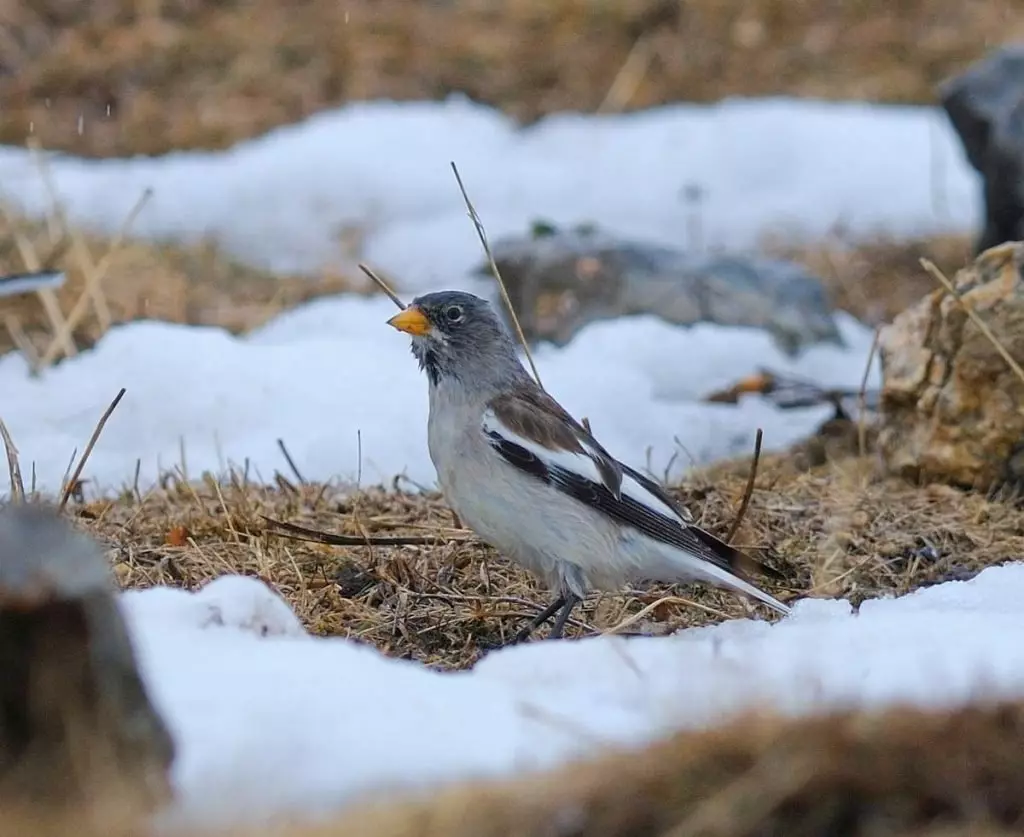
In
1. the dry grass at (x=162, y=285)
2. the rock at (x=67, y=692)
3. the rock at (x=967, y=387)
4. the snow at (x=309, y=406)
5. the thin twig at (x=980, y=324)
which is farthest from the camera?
the dry grass at (x=162, y=285)

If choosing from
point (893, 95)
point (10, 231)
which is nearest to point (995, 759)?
point (10, 231)

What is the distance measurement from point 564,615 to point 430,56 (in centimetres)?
1031

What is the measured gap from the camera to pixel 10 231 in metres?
9.67

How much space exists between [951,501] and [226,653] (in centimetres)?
349

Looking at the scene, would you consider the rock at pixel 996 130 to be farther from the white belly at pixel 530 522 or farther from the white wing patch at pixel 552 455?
the white belly at pixel 530 522

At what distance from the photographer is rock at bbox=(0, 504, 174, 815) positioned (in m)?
2.61

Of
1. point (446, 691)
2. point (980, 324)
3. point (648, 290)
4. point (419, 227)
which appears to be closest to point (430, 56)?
point (419, 227)

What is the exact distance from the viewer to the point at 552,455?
490 centimetres

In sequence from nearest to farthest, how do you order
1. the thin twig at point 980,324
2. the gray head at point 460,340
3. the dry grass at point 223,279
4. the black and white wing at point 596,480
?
1. the black and white wing at point 596,480
2. the gray head at point 460,340
3. the thin twig at point 980,324
4. the dry grass at point 223,279

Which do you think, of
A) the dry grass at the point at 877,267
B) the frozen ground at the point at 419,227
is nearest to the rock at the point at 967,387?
the frozen ground at the point at 419,227

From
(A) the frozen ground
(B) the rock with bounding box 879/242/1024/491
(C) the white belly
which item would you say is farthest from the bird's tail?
(A) the frozen ground

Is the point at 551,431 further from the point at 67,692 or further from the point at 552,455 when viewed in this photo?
the point at 67,692

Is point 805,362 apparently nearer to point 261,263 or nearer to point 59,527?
point 261,263

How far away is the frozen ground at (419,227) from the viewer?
6.93 m
